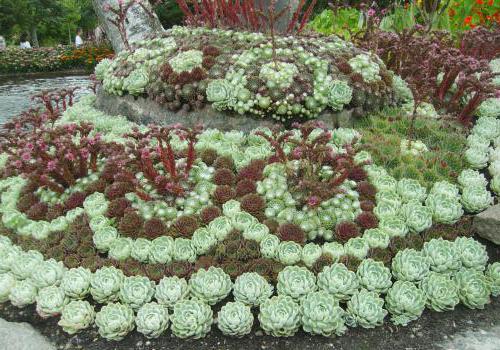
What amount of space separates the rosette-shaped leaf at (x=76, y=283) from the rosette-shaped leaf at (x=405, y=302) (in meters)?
1.92

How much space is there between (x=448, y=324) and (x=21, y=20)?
31.5 metres

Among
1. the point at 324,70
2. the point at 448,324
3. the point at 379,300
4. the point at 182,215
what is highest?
the point at 324,70

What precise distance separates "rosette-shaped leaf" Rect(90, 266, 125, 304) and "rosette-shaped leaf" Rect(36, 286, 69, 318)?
0.19m

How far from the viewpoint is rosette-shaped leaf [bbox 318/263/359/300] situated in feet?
8.80

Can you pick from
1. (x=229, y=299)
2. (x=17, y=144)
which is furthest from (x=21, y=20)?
(x=229, y=299)

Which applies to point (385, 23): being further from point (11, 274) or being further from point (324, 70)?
point (11, 274)

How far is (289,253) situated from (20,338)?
170cm

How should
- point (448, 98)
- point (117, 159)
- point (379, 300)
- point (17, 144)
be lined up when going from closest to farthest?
point (379, 300) → point (117, 159) → point (17, 144) → point (448, 98)

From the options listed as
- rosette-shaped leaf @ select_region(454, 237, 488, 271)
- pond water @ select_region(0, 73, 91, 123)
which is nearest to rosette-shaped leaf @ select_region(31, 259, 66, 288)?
rosette-shaped leaf @ select_region(454, 237, 488, 271)

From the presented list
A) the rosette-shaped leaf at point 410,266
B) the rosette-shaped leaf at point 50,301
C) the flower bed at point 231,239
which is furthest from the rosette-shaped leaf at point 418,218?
the rosette-shaped leaf at point 50,301

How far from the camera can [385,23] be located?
9.41 m

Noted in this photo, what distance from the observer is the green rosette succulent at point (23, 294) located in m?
2.88

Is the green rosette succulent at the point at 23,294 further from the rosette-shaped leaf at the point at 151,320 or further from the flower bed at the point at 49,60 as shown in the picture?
the flower bed at the point at 49,60

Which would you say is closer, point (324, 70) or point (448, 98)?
point (324, 70)
